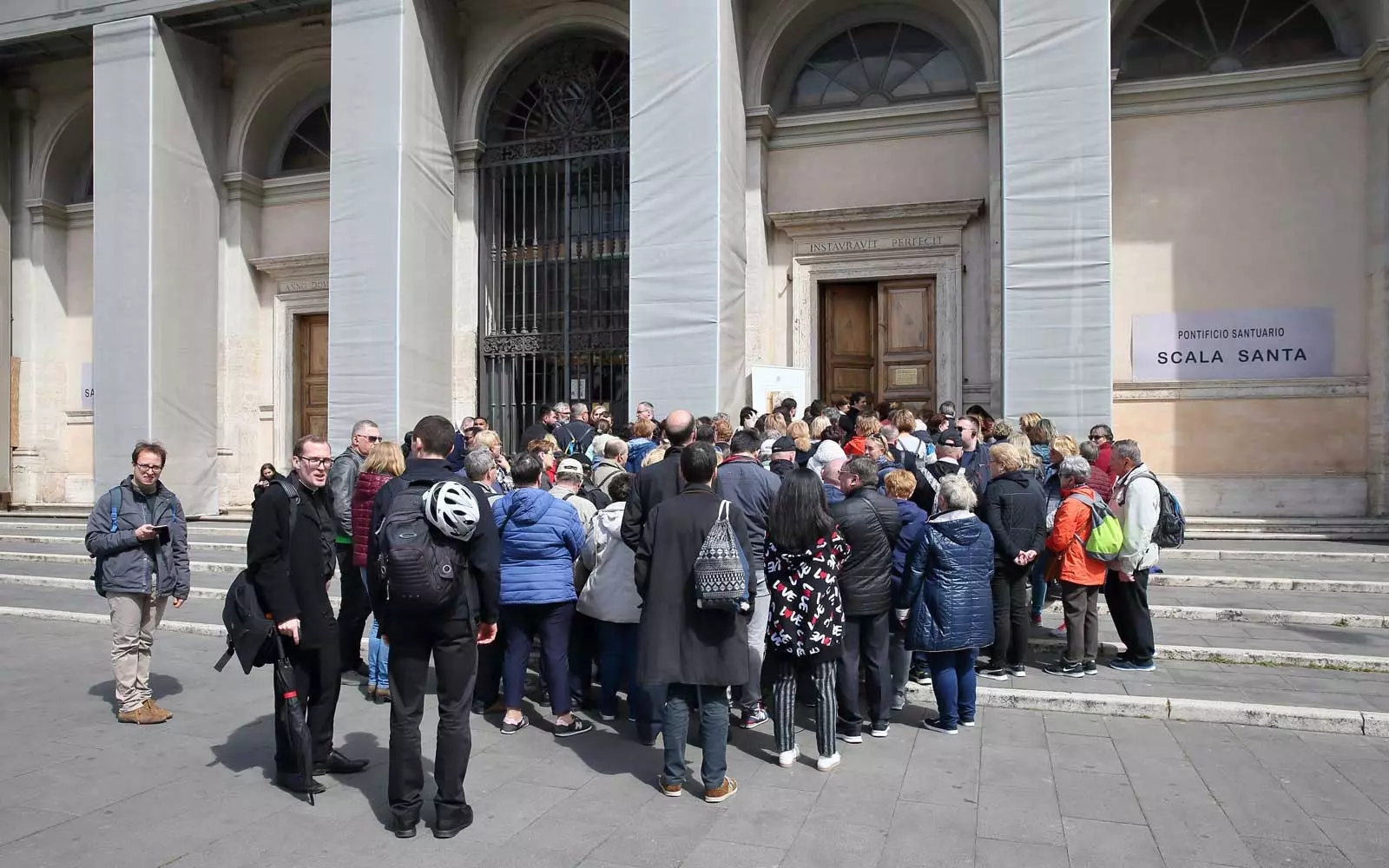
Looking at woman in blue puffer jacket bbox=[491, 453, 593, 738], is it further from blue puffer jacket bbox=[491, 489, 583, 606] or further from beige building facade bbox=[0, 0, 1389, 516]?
beige building facade bbox=[0, 0, 1389, 516]

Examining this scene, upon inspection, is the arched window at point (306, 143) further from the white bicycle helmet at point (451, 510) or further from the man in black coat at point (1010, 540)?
the white bicycle helmet at point (451, 510)

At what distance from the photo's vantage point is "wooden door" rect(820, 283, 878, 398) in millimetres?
13680

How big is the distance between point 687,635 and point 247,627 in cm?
206


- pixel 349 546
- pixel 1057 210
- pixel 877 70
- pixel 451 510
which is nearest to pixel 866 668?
pixel 451 510

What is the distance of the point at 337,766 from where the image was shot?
4738mm

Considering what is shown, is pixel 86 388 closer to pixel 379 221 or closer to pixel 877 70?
pixel 379 221

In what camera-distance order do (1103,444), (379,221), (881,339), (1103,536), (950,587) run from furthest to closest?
(881,339), (379,221), (1103,444), (1103,536), (950,587)

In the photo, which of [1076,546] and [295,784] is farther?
[1076,546]

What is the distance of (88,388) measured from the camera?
703 inches

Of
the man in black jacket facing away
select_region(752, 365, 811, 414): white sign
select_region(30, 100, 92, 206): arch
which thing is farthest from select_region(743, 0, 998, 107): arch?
select_region(30, 100, 92, 206): arch

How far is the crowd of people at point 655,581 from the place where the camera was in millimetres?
4105

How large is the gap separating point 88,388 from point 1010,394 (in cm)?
1692

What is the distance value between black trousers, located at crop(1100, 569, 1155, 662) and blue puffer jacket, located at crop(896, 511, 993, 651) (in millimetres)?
1502

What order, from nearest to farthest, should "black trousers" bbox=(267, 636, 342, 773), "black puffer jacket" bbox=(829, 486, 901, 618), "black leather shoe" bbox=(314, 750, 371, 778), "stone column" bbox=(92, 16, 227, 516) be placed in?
"black trousers" bbox=(267, 636, 342, 773) < "black leather shoe" bbox=(314, 750, 371, 778) < "black puffer jacket" bbox=(829, 486, 901, 618) < "stone column" bbox=(92, 16, 227, 516)
